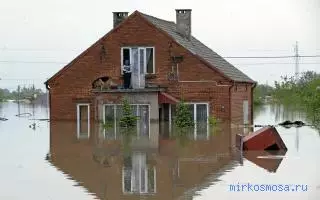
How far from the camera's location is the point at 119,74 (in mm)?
39531

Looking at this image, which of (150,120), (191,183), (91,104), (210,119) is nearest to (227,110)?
(210,119)

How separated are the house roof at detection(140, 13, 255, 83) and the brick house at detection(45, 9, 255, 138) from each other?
13cm

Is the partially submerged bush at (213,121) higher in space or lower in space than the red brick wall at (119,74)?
lower

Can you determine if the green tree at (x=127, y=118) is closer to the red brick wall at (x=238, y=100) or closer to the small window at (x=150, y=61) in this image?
the small window at (x=150, y=61)

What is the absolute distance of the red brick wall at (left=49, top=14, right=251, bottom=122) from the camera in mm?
38312

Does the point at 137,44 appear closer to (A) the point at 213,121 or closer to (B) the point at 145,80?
(B) the point at 145,80

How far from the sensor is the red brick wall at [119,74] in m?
38.3

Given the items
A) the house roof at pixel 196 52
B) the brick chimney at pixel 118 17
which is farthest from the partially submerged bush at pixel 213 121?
the brick chimney at pixel 118 17

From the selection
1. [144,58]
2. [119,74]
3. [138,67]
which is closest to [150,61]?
[144,58]

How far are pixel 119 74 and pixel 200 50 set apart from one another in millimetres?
5705

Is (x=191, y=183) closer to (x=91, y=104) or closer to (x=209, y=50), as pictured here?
(x=91, y=104)

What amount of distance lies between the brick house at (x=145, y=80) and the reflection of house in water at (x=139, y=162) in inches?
296

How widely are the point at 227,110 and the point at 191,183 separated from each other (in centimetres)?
2300

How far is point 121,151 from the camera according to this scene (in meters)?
22.6
